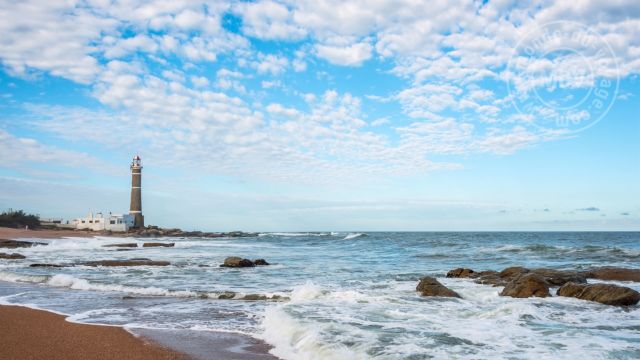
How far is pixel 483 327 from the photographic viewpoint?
29.7 feet

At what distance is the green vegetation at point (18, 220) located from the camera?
6588 centimetres

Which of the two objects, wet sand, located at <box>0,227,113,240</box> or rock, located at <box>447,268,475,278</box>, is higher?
wet sand, located at <box>0,227,113,240</box>

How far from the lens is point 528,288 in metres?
13.3

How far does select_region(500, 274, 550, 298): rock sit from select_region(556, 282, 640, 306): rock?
483 millimetres

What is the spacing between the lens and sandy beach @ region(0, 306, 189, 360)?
22.7 feet

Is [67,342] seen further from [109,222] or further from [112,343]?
[109,222]

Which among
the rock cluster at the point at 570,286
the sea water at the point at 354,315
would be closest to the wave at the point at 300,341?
the sea water at the point at 354,315

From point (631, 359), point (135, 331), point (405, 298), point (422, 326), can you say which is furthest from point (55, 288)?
point (631, 359)

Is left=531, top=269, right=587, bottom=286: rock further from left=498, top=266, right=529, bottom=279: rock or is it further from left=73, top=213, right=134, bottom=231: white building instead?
left=73, top=213, right=134, bottom=231: white building

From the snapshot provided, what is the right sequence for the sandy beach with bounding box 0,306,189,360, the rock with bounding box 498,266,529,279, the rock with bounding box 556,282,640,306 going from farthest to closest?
the rock with bounding box 498,266,529,279
the rock with bounding box 556,282,640,306
the sandy beach with bounding box 0,306,189,360

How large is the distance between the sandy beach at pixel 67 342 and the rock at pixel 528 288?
Answer: 928 centimetres

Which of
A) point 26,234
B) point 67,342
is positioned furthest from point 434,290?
point 26,234

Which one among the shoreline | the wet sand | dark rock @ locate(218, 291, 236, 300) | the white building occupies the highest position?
the white building

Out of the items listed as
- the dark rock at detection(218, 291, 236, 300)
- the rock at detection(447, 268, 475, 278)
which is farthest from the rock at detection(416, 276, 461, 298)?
the rock at detection(447, 268, 475, 278)
